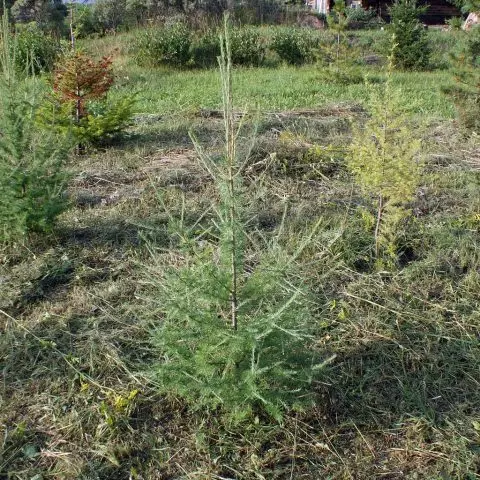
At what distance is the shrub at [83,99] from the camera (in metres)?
5.85

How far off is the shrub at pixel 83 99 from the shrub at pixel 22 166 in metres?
1.75

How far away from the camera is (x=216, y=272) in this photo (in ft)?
8.10

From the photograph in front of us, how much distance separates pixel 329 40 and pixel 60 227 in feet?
40.0

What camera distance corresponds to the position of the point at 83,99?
6047 mm

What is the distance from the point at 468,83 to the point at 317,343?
204 inches

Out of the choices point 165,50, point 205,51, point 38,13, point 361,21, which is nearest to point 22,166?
point 165,50

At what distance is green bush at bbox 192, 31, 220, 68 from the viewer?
1388cm

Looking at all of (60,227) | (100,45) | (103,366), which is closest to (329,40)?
(100,45)

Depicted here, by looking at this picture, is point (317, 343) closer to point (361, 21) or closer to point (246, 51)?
point (246, 51)

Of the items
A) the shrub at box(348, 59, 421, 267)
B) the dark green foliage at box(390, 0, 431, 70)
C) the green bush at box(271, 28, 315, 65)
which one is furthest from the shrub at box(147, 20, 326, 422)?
the green bush at box(271, 28, 315, 65)

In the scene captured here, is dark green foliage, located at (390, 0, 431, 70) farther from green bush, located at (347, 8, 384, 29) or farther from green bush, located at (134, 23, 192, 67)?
green bush, located at (347, 8, 384, 29)

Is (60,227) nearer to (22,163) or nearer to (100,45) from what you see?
(22,163)

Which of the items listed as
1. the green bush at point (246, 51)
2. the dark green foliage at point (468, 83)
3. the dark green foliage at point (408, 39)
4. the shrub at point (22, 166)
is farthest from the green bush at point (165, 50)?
the shrub at point (22, 166)

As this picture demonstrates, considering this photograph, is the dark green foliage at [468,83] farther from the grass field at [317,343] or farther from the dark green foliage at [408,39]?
the dark green foliage at [408,39]
